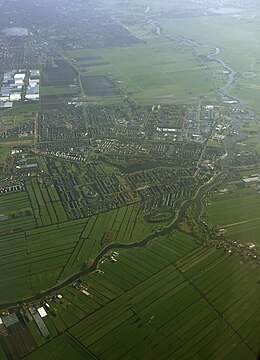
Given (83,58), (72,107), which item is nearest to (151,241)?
(72,107)

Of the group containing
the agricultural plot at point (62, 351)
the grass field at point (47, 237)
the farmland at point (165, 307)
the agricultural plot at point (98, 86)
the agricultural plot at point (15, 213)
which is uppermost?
the farmland at point (165, 307)

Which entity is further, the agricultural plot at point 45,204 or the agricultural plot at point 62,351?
the agricultural plot at point 45,204

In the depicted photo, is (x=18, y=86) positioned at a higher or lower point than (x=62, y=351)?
lower

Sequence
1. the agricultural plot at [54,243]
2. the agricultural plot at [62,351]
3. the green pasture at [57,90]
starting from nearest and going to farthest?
the agricultural plot at [62,351], the agricultural plot at [54,243], the green pasture at [57,90]

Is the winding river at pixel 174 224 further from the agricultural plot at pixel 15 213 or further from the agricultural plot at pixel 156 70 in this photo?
the agricultural plot at pixel 156 70

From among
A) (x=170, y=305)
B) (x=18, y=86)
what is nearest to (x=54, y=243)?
(x=170, y=305)

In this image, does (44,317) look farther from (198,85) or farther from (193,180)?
(198,85)

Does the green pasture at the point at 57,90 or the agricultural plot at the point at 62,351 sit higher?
the agricultural plot at the point at 62,351

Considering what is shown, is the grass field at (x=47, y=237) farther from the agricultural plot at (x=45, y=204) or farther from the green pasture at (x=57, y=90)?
the green pasture at (x=57, y=90)

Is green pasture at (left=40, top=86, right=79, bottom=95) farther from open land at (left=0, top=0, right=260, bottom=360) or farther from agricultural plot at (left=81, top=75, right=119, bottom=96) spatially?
agricultural plot at (left=81, top=75, right=119, bottom=96)

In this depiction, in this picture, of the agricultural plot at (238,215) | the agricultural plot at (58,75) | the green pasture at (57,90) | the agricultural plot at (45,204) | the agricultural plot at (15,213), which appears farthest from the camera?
the agricultural plot at (58,75)

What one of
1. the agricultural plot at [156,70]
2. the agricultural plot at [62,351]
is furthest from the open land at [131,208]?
the agricultural plot at [156,70]

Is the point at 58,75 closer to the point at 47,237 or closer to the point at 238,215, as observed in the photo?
the point at 47,237
